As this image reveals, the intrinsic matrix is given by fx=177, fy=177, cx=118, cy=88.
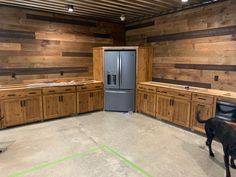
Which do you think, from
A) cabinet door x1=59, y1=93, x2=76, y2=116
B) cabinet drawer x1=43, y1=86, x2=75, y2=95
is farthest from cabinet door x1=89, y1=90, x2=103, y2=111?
cabinet drawer x1=43, y1=86, x2=75, y2=95

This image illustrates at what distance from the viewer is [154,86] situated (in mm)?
4727

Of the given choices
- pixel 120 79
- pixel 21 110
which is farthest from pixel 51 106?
pixel 120 79

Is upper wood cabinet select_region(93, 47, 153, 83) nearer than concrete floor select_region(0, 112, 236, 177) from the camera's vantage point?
No

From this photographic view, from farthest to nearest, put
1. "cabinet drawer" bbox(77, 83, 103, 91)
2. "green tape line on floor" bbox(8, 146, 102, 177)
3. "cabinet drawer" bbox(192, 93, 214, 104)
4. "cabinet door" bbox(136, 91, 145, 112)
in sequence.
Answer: "cabinet door" bbox(136, 91, 145, 112)
"cabinet drawer" bbox(77, 83, 103, 91)
"cabinet drawer" bbox(192, 93, 214, 104)
"green tape line on floor" bbox(8, 146, 102, 177)

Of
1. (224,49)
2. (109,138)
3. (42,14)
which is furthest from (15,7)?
(224,49)

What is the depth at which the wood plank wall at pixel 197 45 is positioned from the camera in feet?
12.2

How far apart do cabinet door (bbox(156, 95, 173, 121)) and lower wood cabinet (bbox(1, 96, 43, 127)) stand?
3025mm

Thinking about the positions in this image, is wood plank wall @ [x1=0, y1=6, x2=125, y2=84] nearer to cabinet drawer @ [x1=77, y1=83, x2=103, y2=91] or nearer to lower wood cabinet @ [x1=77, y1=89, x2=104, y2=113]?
cabinet drawer @ [x1=77, y1=83, x2=103, y2=91]

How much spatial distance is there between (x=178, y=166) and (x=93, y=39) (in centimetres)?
450

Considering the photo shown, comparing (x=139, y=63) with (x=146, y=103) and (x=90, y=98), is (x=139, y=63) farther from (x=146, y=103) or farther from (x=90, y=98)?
(x=90, y=98)

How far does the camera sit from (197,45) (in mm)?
4281

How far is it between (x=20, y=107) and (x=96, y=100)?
203 centimetres

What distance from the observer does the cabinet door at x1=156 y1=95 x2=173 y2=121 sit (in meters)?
4.41

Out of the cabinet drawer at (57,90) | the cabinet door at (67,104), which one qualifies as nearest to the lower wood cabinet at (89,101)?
the cabinet door at (67,104)
